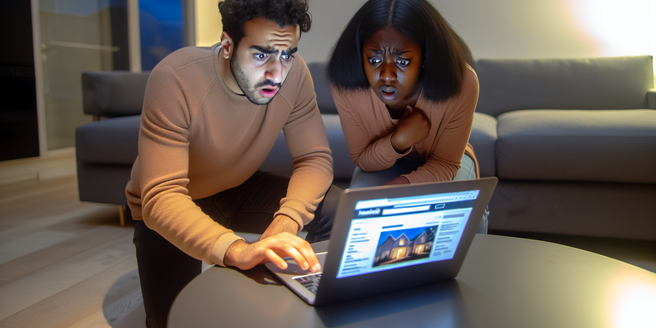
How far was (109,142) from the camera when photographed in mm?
1979

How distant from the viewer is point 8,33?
2812 millimetres

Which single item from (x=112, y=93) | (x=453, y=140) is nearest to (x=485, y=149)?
(x=453, y=140)

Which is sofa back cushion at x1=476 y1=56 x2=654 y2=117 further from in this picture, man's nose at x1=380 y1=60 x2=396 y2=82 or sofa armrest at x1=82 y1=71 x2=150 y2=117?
sofa armrest at x1=82 y1=71 x2=150 y2=117

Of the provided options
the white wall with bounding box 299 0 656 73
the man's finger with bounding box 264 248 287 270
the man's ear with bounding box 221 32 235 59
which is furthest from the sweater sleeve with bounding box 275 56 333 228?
the white wall with bounding box 299 0 656 73

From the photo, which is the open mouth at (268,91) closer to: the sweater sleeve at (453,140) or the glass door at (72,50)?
the sweater sleeve at (453,140)

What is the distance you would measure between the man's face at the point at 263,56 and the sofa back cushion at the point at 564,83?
1.78 m

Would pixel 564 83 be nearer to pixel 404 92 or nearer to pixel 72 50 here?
pixel 404 92

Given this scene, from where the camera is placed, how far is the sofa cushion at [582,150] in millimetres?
1666

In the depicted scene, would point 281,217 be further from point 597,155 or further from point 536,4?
point 536,4

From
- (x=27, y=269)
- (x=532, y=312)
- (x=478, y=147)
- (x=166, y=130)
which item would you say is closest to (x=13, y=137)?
(x=27, y=269)

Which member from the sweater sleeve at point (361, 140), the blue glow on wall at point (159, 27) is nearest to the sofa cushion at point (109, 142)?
the sweater sleeve at point (361, 140)

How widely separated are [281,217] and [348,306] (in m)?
0.34

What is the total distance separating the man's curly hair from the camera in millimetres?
912

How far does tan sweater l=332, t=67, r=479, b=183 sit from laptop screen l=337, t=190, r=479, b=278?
1.83 ft
